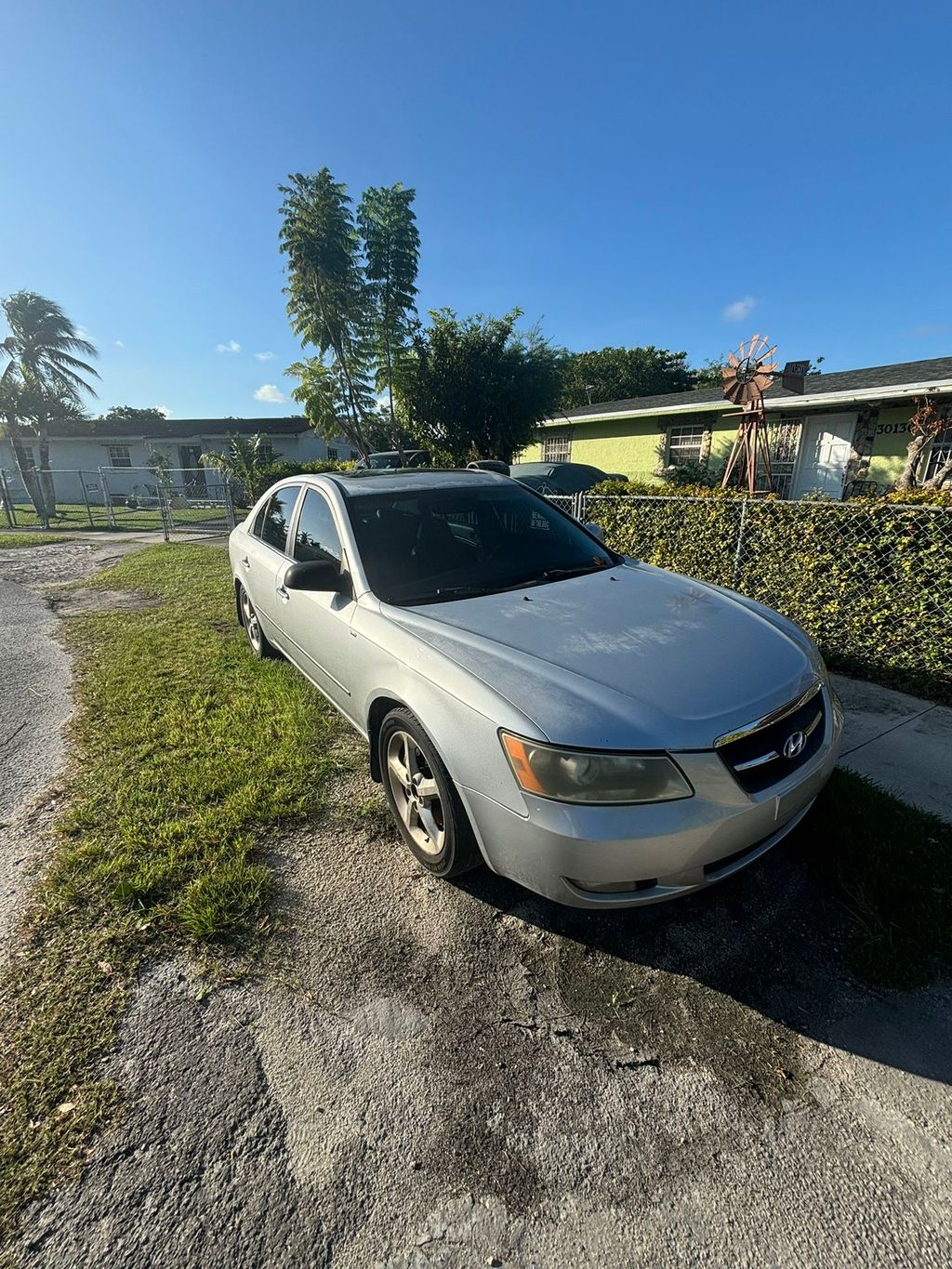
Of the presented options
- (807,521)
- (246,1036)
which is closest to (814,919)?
(246,1036)

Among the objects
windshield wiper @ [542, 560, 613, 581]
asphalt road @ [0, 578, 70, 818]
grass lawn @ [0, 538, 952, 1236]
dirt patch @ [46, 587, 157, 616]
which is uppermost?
windshield wiper @ [542, 560, 613, 581]

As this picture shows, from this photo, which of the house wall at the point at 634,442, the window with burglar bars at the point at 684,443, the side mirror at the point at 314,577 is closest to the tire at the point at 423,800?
the side mirror at the point at 314,577

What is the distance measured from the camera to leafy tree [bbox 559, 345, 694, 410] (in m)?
40.5

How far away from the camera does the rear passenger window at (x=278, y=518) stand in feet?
12.7

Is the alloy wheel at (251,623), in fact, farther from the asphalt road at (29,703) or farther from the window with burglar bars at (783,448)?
the window with burglar bars at (783,448)

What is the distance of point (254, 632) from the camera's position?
16.1 ft

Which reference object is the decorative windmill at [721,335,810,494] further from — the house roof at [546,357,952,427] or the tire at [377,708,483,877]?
the tire at [377,708,483,877]

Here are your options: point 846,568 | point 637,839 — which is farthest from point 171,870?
point 846,568

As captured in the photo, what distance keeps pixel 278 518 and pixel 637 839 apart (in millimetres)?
3470

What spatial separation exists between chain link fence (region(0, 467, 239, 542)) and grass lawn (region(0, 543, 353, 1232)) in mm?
10137

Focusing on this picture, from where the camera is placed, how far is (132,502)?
23.1 m

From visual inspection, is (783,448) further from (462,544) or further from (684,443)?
(462,544)

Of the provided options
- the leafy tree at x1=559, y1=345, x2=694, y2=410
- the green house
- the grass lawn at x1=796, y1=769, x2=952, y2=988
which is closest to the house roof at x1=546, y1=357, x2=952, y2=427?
the green house

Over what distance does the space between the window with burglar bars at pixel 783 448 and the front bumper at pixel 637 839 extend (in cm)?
1343
